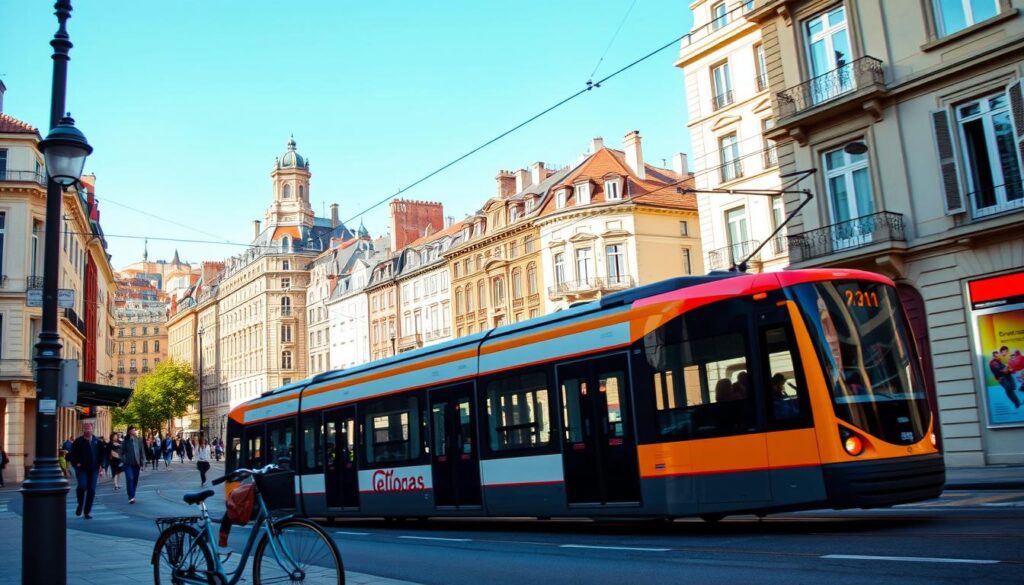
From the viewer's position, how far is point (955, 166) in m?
20.8

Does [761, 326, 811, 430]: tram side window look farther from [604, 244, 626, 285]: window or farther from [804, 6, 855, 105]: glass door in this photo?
[604, 244, 626, 285]: window

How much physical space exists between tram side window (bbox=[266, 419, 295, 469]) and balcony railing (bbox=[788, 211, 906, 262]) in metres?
13.6

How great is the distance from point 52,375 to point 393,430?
865 cm

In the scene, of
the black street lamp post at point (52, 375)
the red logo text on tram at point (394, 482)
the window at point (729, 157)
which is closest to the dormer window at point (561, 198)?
the window at point (729, 157)

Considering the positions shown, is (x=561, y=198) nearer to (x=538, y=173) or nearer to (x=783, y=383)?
(x=538, y=173)

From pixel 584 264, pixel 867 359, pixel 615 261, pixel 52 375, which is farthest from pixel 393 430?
pixel 584 264

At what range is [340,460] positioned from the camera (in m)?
17.8

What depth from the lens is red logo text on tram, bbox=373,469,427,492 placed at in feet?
51.2

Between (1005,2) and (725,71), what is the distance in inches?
658

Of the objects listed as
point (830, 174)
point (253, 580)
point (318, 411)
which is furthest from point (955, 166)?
point (253, 580)

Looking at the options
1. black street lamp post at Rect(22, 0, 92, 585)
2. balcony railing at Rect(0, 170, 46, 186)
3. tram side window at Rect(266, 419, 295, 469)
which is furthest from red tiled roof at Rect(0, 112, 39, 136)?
black street lamp post at Rect(22, 0, 92, 585)

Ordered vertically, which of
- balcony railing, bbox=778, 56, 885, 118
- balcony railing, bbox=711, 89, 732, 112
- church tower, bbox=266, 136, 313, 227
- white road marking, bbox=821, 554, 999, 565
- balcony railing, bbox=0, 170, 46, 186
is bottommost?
white road marking, bbox=821, 554, 999, 565

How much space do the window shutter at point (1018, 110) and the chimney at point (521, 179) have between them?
46722 mm

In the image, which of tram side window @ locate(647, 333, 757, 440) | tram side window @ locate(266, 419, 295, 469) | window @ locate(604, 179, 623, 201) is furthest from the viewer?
window @ locate(604, 179, 623, 201)
